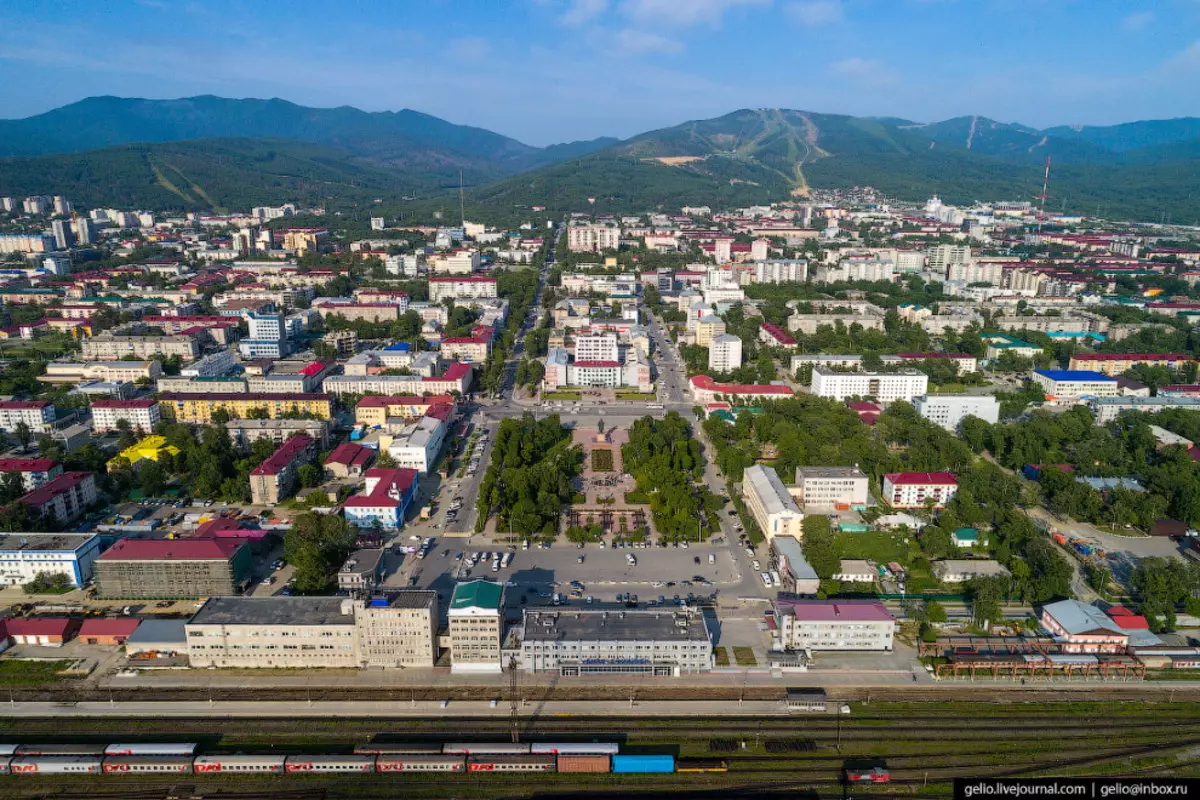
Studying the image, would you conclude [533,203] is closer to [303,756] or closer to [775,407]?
[775,407]

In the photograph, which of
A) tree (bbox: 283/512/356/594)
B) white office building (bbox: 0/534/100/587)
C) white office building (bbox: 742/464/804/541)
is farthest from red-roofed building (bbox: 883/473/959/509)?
white office building (bbox: 0/534/100/587)

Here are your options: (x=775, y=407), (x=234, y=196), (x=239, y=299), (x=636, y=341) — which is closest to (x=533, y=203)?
(x=234, y=196)

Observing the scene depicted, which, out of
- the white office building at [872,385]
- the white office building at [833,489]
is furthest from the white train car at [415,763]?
the white office building at [872,385]

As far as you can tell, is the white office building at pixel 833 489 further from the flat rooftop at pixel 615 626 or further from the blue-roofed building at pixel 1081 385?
the blue-roofed building at pixel 1081 385

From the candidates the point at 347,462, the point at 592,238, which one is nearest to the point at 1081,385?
the point at 347,462

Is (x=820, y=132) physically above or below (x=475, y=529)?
above

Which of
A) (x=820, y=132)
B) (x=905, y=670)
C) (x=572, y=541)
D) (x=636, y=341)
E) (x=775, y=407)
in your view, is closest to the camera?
(x=905, y=670)
